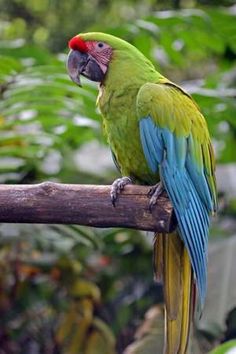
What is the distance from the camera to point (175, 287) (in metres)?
1.35

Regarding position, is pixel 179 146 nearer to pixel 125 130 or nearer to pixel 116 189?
pixel 125 130

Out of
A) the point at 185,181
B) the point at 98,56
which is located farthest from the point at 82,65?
the point at 185,181

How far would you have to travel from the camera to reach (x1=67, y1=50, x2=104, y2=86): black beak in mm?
1412

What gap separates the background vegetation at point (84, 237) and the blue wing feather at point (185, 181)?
0.49 m

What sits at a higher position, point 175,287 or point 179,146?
point 179,146

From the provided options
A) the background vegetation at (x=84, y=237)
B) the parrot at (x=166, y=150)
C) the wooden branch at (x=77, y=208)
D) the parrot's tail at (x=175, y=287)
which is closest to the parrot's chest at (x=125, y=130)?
the parrot at (x=166, y=150)

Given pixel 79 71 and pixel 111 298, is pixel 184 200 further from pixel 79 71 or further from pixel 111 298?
pixel 111 298

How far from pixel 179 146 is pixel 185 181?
0.06 meters

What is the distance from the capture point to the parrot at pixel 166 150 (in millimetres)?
1324

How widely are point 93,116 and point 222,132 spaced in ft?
1.86

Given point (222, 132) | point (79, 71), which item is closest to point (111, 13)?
point (222, 132)

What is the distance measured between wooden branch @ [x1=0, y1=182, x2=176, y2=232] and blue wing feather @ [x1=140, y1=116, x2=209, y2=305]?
0.13 m

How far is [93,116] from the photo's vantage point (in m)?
1.98

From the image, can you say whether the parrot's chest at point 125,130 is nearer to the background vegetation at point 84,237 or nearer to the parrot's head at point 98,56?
the parrot's head at point 98,56
